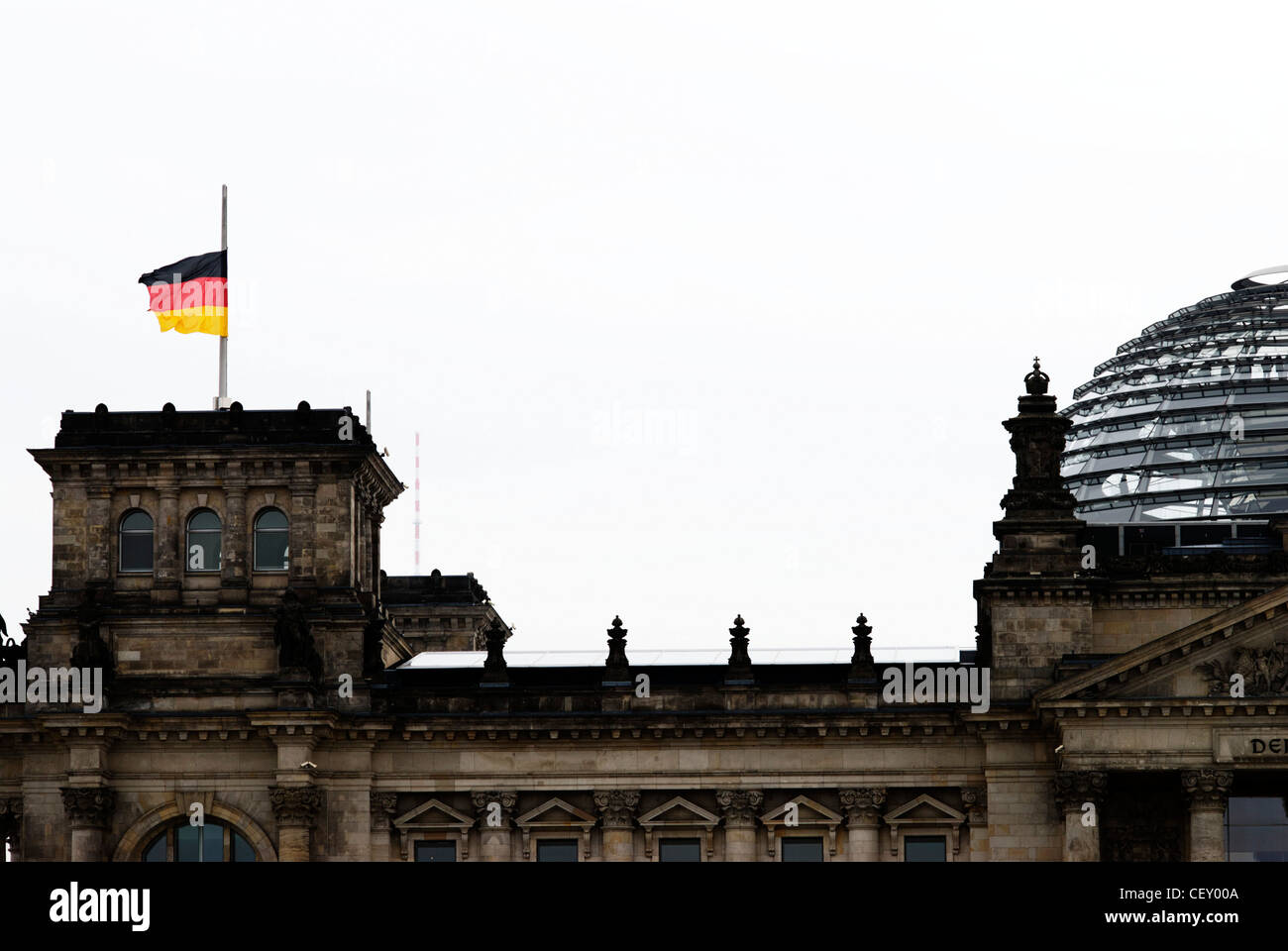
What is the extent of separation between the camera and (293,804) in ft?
274

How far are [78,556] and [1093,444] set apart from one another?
54130mm

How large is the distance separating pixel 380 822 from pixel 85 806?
7854mm

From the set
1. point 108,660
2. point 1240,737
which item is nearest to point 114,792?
point 108,660

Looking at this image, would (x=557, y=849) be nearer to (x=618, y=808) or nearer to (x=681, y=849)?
(x=618, y=808)

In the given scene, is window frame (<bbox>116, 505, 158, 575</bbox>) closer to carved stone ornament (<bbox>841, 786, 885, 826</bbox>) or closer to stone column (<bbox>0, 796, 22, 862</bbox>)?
stone column (<bbox>0, 796, 22, 862</bbox>)

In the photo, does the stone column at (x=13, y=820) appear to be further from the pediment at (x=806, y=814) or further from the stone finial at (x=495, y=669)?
the pediment at (x=806, y=814)

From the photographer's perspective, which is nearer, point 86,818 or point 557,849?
point 86,818

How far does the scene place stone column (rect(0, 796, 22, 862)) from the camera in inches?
3364

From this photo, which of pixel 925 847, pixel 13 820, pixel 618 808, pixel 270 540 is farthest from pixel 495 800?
pixel 13 820

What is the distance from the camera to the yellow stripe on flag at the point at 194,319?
8875 centimetres

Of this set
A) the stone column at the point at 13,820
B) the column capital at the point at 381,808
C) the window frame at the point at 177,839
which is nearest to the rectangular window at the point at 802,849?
the column capital at the point at 381,808

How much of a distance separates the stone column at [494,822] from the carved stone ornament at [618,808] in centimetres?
238
